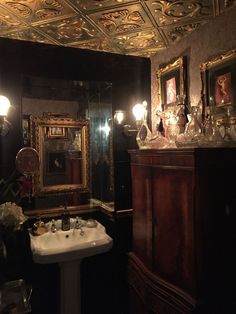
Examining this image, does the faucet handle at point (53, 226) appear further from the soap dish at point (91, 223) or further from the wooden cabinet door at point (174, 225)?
the wooden cabinet door at point (174, 225)

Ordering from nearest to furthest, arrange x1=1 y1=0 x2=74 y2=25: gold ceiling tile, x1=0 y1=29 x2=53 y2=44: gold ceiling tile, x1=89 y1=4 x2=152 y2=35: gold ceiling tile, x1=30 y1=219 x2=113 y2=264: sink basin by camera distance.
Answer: x1=1 y1=0 x2=74 y2=25: gold ceiling tile
x1=89 y1=4 x2=152 y2=35: gold ceiling tile
x1=30 y1=219 x2=113 y2=264: sink basin
x1=0 y1=29 x2=53 y2=44: gold ceiling tile

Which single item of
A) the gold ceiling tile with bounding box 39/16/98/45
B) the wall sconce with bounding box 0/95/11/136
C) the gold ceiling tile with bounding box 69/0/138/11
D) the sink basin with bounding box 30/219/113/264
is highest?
the gold ceiling tile with bounding box 39/16/98/45

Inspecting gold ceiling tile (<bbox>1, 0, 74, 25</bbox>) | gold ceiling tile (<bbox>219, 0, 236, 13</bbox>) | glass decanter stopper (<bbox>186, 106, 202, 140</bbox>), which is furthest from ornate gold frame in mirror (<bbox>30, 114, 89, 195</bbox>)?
gold ceiling tile (<bbox>219, 0, 236, 13</bbox>)

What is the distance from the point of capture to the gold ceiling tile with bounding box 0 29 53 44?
230 centimetres

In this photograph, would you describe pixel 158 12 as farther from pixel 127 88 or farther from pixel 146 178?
pixel 146 178

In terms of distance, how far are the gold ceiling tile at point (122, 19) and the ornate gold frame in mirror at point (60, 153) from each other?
99 cm

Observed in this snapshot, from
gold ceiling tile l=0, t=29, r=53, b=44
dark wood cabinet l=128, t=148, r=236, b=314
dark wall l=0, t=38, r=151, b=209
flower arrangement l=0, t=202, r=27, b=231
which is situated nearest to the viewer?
dark wood cabinet l=128, t=148, r=236, b=314

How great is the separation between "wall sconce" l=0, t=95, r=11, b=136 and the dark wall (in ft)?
0.21

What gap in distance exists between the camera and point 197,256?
1.64 m

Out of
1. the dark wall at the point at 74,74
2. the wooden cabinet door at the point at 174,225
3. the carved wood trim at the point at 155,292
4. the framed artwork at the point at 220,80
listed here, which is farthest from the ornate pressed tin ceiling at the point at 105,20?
the carved wood trim at the point at 155,292

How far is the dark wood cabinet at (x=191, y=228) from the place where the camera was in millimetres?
1648

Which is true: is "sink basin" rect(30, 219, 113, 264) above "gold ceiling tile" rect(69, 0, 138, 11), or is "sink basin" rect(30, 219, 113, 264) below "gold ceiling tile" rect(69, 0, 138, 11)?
below

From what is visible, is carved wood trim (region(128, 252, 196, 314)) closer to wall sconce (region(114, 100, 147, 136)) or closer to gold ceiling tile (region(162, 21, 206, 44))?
wall sconce (region(114, 100, 147, 136))

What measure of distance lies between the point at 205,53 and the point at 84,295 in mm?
2589
